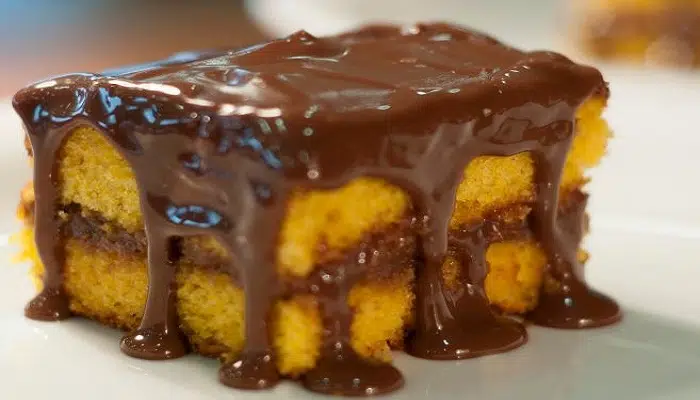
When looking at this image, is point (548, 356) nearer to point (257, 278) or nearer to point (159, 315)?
point (257, 278)

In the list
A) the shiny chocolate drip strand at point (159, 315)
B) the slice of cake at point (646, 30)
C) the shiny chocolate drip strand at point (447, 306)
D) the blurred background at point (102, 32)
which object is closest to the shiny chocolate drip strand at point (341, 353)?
the shiny chocolate drip strand at point (447, 306)

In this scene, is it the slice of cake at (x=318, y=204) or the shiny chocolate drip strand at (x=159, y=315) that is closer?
the slice of cake at (x=318, y=204)

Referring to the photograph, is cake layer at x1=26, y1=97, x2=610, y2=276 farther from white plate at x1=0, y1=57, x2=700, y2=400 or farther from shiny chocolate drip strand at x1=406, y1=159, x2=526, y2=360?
white plate at x1=0, y1=57, x2=700, y2=400

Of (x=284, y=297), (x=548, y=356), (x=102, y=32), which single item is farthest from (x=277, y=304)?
(x=102, y=32)

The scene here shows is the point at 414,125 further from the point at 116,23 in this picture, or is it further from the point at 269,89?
the point at 116,23

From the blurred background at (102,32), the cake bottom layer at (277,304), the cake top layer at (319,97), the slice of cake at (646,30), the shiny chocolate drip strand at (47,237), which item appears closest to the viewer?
the cake top layer at (319,97)

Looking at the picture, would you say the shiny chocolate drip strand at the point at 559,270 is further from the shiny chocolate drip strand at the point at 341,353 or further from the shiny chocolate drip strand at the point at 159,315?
the shiny chocolate drip strand at the point at 159,315

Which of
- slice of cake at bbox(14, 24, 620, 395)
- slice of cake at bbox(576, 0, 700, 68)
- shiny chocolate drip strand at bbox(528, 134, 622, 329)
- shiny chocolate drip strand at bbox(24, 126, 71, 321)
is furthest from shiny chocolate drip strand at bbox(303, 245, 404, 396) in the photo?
slice of cake at bbox(576, 0, 700, 68)
